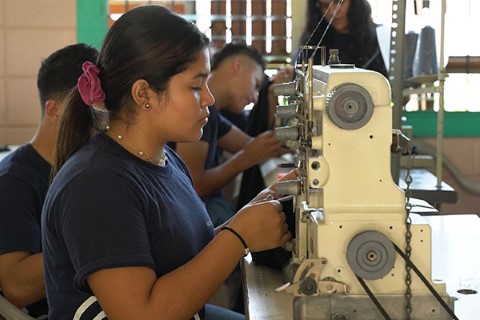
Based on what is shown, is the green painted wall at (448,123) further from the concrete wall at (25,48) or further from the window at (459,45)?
the concrete wall at (25,48)

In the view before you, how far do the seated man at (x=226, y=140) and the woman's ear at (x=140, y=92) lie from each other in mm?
1369

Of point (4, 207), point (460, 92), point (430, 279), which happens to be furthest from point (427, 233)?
point (460, 92)

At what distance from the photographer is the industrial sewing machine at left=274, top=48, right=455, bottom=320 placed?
1.24 meters

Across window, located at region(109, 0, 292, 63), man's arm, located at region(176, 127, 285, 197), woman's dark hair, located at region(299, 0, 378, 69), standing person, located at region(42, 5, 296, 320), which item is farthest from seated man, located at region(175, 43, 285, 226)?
standing person, located at region(42, 5, 296, 320)

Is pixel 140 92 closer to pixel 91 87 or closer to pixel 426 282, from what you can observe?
pixel 91 87

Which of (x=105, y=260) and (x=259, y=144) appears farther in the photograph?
(x=259, y=144)

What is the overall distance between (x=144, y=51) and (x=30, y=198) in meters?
0.57

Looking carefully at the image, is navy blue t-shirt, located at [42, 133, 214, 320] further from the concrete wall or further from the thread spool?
the concrete wall

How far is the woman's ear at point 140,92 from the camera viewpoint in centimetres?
143

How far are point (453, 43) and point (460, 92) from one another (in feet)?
1.36

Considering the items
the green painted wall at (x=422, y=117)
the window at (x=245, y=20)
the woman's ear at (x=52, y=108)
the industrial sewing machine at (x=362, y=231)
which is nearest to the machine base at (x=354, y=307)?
the industrial sewing machine at (x=362, y=231)

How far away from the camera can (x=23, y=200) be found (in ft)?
5.89

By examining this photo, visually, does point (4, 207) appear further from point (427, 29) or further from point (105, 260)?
point (427, 29)

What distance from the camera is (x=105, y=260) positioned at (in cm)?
125
